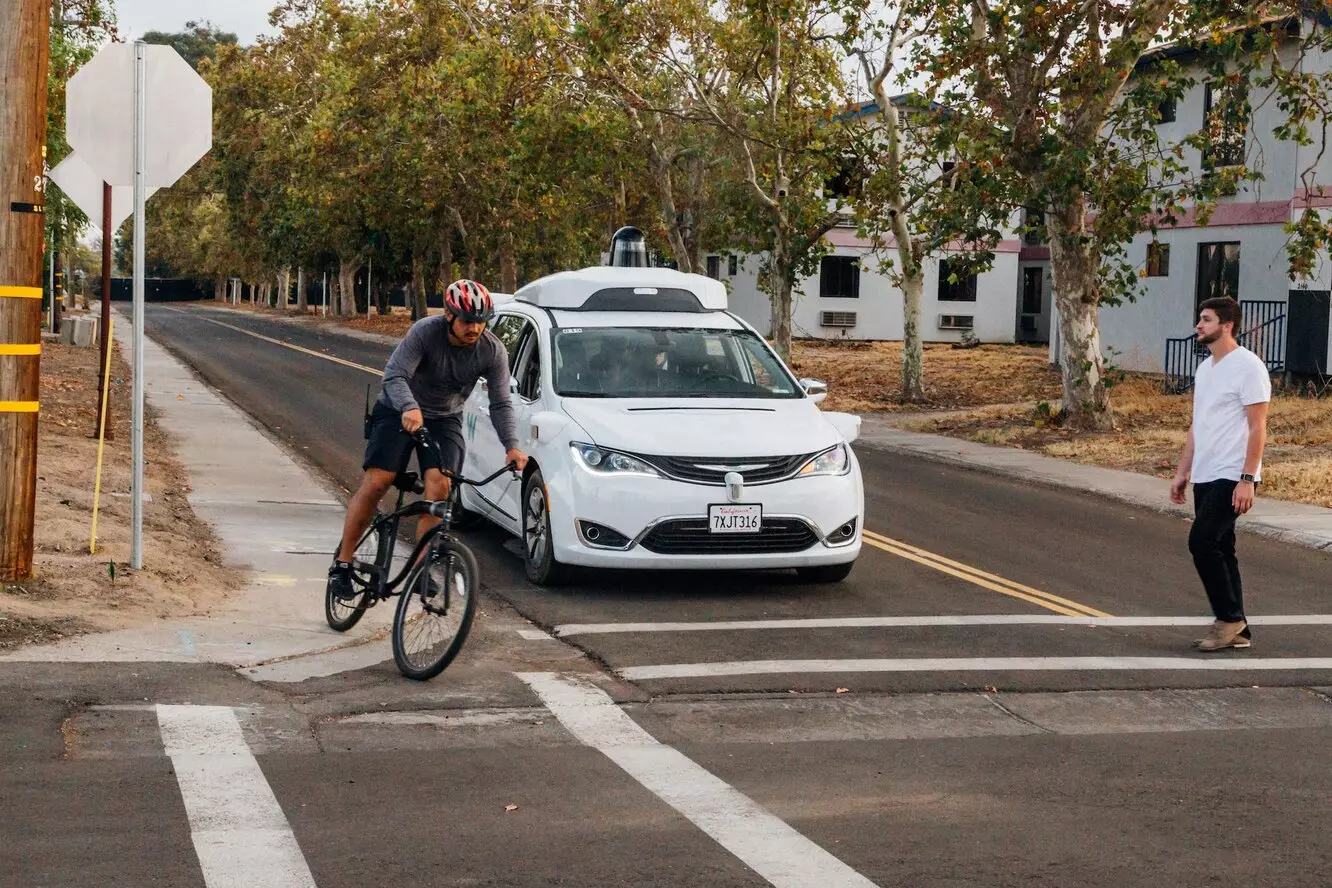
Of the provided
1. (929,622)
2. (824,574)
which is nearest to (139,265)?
(824,574)

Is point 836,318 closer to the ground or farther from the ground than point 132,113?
closer to the ground

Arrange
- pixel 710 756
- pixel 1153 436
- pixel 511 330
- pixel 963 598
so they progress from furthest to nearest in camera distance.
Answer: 1. pixel 1153 436
2. pixel 511 330
3. pixel 963 598
4. pixel 710 756

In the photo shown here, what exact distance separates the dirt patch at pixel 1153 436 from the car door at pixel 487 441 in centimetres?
828

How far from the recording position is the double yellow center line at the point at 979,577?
10539 millimetres

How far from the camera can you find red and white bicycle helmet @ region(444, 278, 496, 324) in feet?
28.1

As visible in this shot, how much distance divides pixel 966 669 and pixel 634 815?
3198 millimetres

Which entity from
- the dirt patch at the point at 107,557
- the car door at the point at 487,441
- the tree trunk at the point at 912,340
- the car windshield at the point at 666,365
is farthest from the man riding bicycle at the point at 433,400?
the tree trunk at the point at 912,340

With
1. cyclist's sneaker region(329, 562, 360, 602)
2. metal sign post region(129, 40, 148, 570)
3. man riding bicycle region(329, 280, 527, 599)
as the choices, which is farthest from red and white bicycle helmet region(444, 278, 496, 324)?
metal sign post region(129, 40, 148, 570)

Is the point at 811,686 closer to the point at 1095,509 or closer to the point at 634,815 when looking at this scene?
the point at 634,815

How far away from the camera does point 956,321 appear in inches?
2165

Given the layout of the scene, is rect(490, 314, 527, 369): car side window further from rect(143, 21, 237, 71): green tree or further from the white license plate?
rect(143, 21, 237, 71): green tree

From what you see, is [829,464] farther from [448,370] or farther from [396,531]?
[396,531]

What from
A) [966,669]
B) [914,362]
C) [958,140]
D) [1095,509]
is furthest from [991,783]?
[914,362]

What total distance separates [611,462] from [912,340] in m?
19.6
